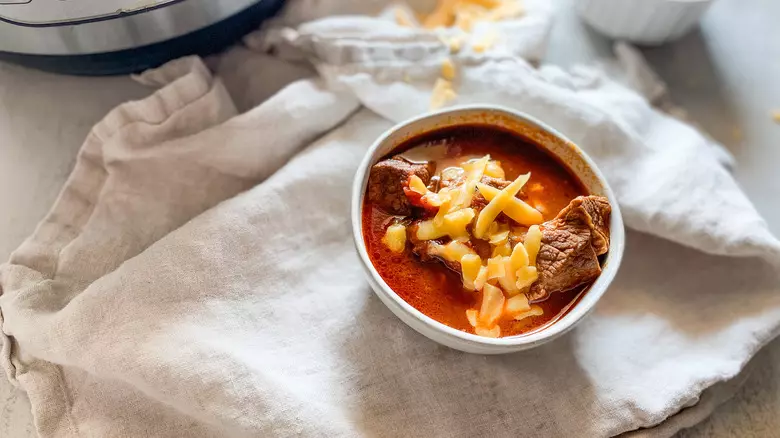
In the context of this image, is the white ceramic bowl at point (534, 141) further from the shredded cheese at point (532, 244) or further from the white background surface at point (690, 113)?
the white background surface at point (690, 113)

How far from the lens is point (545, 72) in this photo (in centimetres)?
99

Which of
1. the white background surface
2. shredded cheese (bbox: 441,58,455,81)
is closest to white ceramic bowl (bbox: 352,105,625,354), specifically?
shredded cheese (bbox: 441,58,455,81)

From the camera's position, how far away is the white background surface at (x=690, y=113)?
0.86m

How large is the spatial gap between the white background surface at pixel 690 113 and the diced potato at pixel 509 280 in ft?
1.00

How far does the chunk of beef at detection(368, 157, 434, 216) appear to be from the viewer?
768 mm

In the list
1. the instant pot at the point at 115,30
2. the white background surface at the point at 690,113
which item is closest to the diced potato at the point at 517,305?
the white background surface at the point at 690,113

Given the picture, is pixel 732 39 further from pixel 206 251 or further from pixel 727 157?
pixel 206 251

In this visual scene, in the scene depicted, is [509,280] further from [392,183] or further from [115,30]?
[115,30]

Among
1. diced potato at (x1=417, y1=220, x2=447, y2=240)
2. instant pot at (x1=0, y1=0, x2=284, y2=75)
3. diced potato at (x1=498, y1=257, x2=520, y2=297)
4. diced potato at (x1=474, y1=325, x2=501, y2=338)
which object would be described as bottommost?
diced potato at (x1=474, y1=325, x2=501, y2=338)

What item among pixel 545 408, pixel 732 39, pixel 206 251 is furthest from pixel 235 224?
pixel 732 39

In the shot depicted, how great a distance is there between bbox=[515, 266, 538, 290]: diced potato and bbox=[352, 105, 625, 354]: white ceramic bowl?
0.05m

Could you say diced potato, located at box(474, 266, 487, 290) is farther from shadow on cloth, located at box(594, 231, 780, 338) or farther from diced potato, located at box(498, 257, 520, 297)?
shadow on cloth, located at box(594, 231, 780, 338)

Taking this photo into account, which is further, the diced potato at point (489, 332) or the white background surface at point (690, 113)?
the white background surface at point (690, 113)

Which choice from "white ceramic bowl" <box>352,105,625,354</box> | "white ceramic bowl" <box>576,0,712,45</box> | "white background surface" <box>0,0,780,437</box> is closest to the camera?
"white ceramic bowl" <box>352,105,625,354</box>
